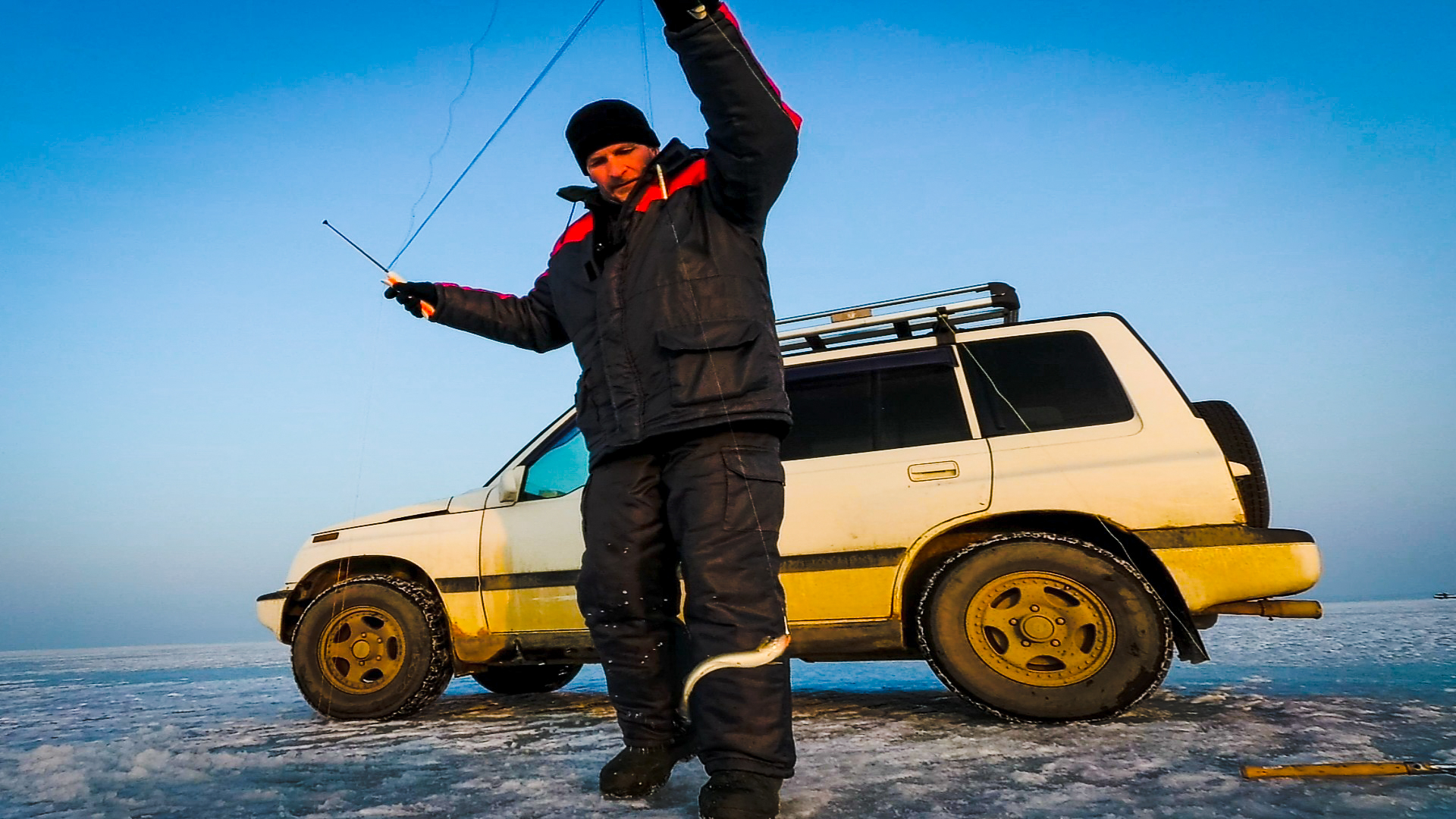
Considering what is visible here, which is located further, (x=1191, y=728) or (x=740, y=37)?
(x=1191, y=728)

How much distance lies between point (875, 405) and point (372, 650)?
2631 mm

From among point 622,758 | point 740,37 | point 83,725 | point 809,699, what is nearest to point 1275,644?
point 809,699

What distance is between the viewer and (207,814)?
1.99 m

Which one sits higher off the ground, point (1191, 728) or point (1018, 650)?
point (1018, 650)

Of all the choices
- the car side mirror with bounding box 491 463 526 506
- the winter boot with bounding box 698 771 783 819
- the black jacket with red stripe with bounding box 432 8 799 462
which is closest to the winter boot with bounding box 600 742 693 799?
the winter boot with bounding box 698 771 783 819

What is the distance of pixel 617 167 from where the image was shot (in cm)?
238

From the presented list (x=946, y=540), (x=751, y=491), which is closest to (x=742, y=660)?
(x=751, y=491)

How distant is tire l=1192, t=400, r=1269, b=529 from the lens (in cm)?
314

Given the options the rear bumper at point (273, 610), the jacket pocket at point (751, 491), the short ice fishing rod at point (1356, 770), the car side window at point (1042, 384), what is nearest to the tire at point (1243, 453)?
the car side window at point (1042, 384)

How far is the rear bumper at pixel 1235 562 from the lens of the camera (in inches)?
113

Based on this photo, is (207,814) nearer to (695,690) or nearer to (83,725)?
(695,690)

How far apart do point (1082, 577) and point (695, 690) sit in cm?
172

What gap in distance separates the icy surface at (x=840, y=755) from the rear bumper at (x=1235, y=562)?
440 millimetres

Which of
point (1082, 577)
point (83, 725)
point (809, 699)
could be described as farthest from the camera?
point (809, 699)
